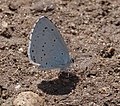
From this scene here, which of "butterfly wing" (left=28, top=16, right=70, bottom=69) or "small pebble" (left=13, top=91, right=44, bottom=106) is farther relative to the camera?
"butterfly wing" (left=28, top=16, right=70, bottom=69)

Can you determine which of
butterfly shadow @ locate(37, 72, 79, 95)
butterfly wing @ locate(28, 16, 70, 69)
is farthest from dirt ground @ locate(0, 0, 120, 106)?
butterfly wing @ locate(28, 16, 70, 69)

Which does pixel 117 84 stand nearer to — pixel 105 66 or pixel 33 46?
pixel 105 66

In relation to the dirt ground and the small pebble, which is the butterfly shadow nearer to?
the dirt ground

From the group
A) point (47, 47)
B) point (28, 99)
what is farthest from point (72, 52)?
point (28, 99)

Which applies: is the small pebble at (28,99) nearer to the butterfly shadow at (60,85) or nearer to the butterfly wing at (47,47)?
the butterfly shadow at (60,85)

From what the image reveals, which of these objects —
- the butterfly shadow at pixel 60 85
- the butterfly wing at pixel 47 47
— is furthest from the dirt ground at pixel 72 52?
the butterfly wing at pixel 47 47

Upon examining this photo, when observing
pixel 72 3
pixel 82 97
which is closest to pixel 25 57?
pixel 82 97

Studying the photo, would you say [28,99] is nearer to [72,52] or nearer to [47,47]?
[47,47]
